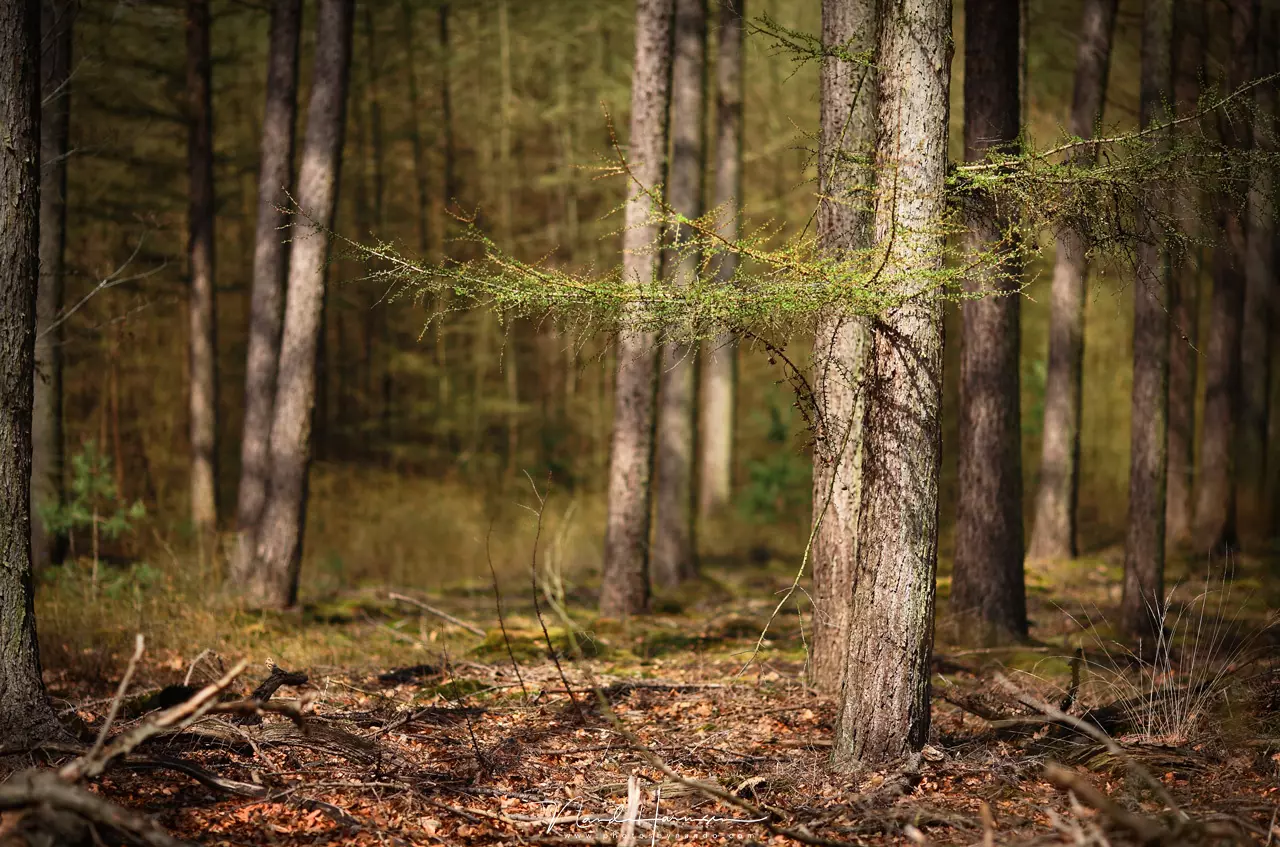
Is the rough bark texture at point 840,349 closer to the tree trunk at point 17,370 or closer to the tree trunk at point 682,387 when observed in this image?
the tree trunk at point 17,370

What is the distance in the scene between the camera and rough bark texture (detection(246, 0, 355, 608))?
37.3ft

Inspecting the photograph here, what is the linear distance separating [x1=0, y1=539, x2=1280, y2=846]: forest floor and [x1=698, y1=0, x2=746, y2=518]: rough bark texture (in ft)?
25.4

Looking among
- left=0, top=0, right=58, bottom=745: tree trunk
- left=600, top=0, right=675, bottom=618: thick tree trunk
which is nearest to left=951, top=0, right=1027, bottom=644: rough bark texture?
left=600, top=0, right=675, bottom=618: thick tree trunk

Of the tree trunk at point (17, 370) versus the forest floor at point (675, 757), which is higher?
the tree trunk at point (17, 370)

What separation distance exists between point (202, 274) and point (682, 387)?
768 cm

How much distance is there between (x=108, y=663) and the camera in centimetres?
864

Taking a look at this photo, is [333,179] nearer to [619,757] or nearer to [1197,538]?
[619,757]

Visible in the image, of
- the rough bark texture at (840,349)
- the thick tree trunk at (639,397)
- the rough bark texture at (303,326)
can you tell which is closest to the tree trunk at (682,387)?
the thick tree trunk at (639,397)

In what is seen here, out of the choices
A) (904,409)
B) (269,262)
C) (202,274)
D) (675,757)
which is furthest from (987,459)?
(202,274)

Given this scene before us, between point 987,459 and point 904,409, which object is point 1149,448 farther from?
point 904,409

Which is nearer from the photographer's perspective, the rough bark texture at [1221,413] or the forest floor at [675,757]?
the forest floor at [675,757]

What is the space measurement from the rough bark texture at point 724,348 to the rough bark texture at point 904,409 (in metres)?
8.87

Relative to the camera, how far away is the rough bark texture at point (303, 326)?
37.3 feet

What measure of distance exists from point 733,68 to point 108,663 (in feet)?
40.5
